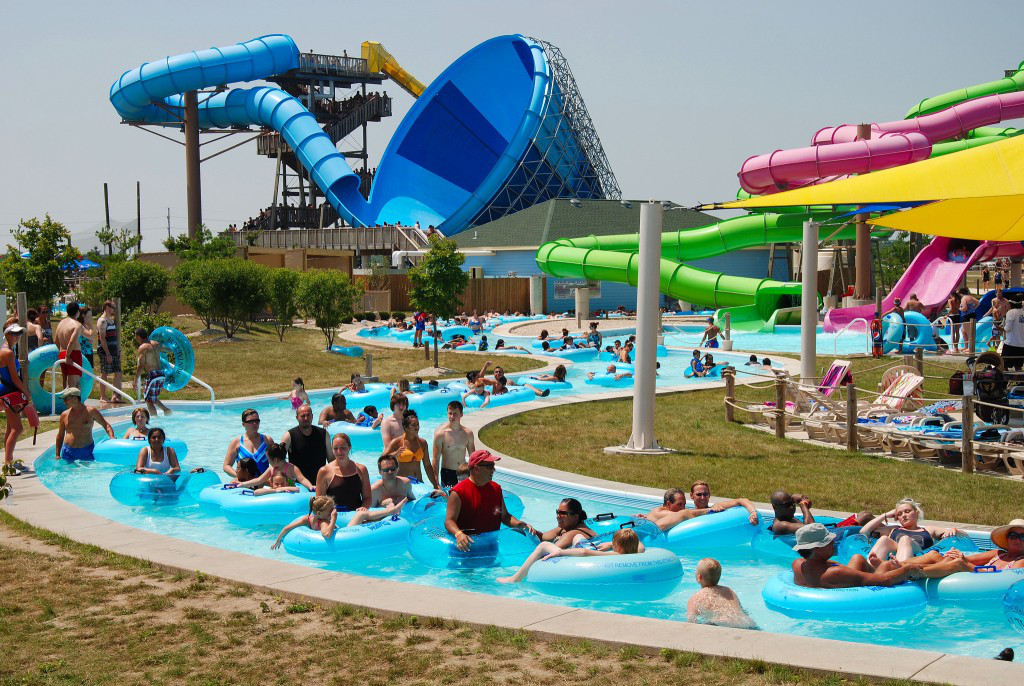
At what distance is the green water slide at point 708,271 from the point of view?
32.8 m

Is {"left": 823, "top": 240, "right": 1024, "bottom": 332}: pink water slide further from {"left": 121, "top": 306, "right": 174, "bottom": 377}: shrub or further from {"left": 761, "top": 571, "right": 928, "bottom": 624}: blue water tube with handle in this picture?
{"left": 761, "top": 571, "right": 928, "bottom": 624}: blue water tube with handle

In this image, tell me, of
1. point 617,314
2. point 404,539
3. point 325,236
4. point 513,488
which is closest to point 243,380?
point 513,488

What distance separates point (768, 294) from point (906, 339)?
411 inches

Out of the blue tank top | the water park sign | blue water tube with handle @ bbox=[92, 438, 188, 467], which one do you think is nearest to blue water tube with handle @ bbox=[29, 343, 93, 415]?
blue water tube with handle @ bbox=[92, 438, 188, 467]

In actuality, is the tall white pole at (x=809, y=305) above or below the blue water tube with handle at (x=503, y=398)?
above

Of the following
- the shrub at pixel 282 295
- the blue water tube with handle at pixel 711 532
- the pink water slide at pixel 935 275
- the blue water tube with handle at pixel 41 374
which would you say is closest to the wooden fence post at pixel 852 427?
the blue water tube with handle at pixel 711 532

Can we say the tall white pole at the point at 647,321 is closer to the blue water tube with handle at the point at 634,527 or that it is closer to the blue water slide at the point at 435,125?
the blue water tube with handle at the point at 634,527

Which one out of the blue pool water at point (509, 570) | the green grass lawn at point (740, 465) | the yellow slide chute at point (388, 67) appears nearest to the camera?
the blue pool water at point (509, 570)

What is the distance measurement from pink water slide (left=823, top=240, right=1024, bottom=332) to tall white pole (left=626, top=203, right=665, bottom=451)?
16965mm

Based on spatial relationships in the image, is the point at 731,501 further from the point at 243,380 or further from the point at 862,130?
the point at 862,130

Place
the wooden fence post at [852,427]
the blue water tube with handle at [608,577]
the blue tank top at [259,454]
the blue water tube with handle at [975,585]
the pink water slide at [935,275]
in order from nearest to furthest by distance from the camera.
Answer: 1. the blue water tube with handle at [975,585]
2. the blue water tube with handle at [608,577]
3. the blue tank top at [259,454]
4. the wooden fence post at [852,427]
5. the pink water slide at [935,275]

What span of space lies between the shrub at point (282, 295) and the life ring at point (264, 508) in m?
17.4

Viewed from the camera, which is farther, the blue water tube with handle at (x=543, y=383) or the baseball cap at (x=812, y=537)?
the blue water tube with handle at (x=543, y=383)

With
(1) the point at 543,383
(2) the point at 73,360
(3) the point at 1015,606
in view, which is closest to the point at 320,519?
(3) the point at 1015,606
